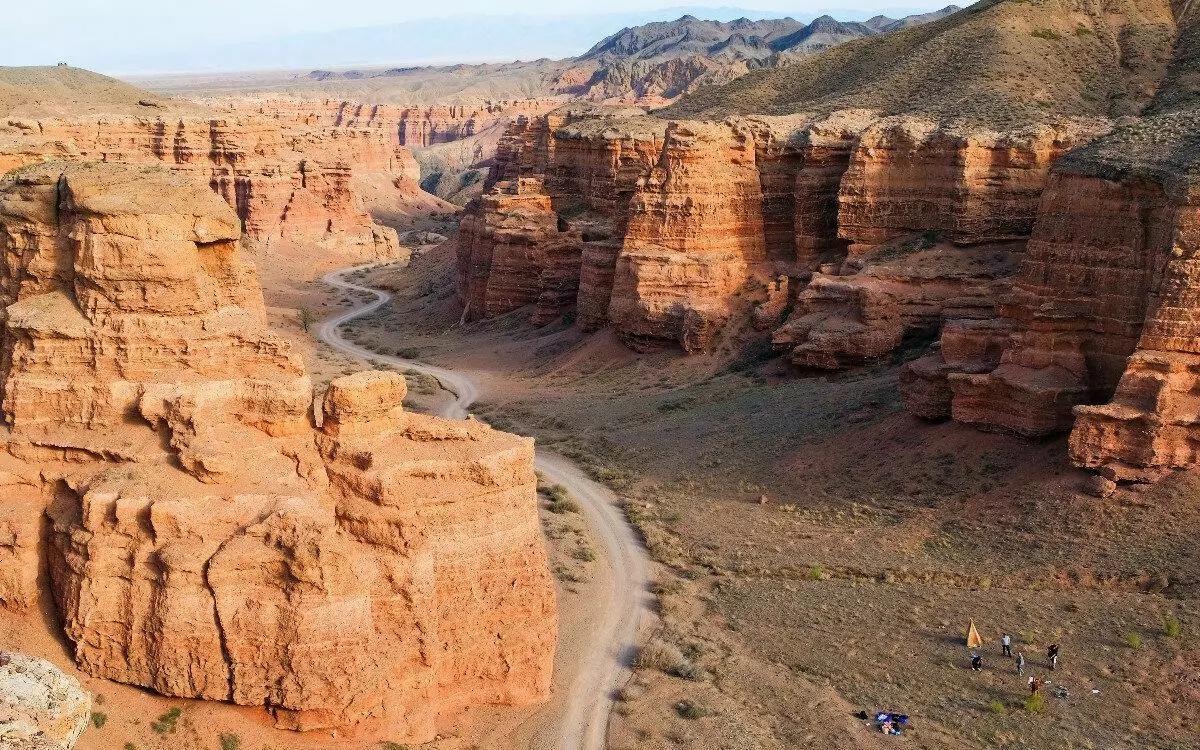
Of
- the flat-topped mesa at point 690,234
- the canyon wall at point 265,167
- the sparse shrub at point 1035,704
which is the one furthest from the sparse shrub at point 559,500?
the canyon wall at point 265,167

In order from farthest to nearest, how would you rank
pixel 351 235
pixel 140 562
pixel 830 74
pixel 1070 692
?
pixel 351 235 → pixel 830 74 → pixel 1070 692 → pixel 140 562

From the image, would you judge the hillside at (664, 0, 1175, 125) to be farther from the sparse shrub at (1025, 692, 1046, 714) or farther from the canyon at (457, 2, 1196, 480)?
the sparse shrub at (1025, 692, 1046, 714)

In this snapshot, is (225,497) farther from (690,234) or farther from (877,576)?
(690,234)

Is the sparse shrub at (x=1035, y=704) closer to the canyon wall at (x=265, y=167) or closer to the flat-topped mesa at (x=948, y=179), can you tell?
the flat-topped mesa at (x=948, y=179)

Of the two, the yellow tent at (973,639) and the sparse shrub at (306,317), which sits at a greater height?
the yellow tent at (973,639)

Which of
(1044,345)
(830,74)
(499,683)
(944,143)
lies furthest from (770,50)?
(499,683)

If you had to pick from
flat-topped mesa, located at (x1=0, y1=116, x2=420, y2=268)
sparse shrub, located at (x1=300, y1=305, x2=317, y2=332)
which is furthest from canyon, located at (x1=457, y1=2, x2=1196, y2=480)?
flat-topped mesa, located at (x1=0, y1=116, x2=420, y2=268)

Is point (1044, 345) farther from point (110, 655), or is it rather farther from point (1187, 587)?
point (110, 655)
